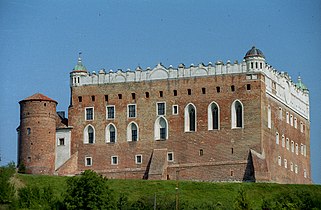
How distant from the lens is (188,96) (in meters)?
85.4

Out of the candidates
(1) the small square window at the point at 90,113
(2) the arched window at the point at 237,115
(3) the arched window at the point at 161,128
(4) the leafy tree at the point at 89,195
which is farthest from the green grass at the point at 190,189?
(1) the small square window at the point at 90,113

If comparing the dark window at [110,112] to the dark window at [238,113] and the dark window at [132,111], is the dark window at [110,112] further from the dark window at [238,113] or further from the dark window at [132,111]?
the dark window at [238,113]

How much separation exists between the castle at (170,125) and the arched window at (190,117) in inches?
2.9

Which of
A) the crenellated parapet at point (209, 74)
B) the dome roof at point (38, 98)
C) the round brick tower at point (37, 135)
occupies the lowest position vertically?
the round brick tower at point (37, 135)

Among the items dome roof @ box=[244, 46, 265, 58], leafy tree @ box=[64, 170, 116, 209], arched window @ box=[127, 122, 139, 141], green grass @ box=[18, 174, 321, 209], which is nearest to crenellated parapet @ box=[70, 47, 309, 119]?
dome roof @ box=[244, 46, 265, 58]

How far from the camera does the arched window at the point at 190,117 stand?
85.0 metres

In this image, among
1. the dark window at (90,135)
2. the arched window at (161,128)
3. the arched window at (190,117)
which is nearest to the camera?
the arched window at (190,117)

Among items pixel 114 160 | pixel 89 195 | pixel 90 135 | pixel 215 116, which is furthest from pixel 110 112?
pixel 89 195

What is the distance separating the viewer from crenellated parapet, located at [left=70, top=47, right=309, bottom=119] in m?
84.3

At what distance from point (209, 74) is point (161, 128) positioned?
5.44 metres

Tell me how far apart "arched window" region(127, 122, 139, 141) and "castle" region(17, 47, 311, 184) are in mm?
76

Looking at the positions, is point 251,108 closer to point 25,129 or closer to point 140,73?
point 140,73

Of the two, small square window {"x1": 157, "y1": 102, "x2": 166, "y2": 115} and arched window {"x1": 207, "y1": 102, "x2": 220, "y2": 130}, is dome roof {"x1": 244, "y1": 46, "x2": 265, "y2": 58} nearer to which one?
arched window {"x1": 207, "y1": 102, "x2": 220, "y2": 130}

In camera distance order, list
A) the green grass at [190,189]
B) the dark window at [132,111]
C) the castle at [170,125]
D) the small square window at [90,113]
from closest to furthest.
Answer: the green grass at [190,189] < the castle at [170,125] < the dark window at [132,111] < the small square window at [90,113]
